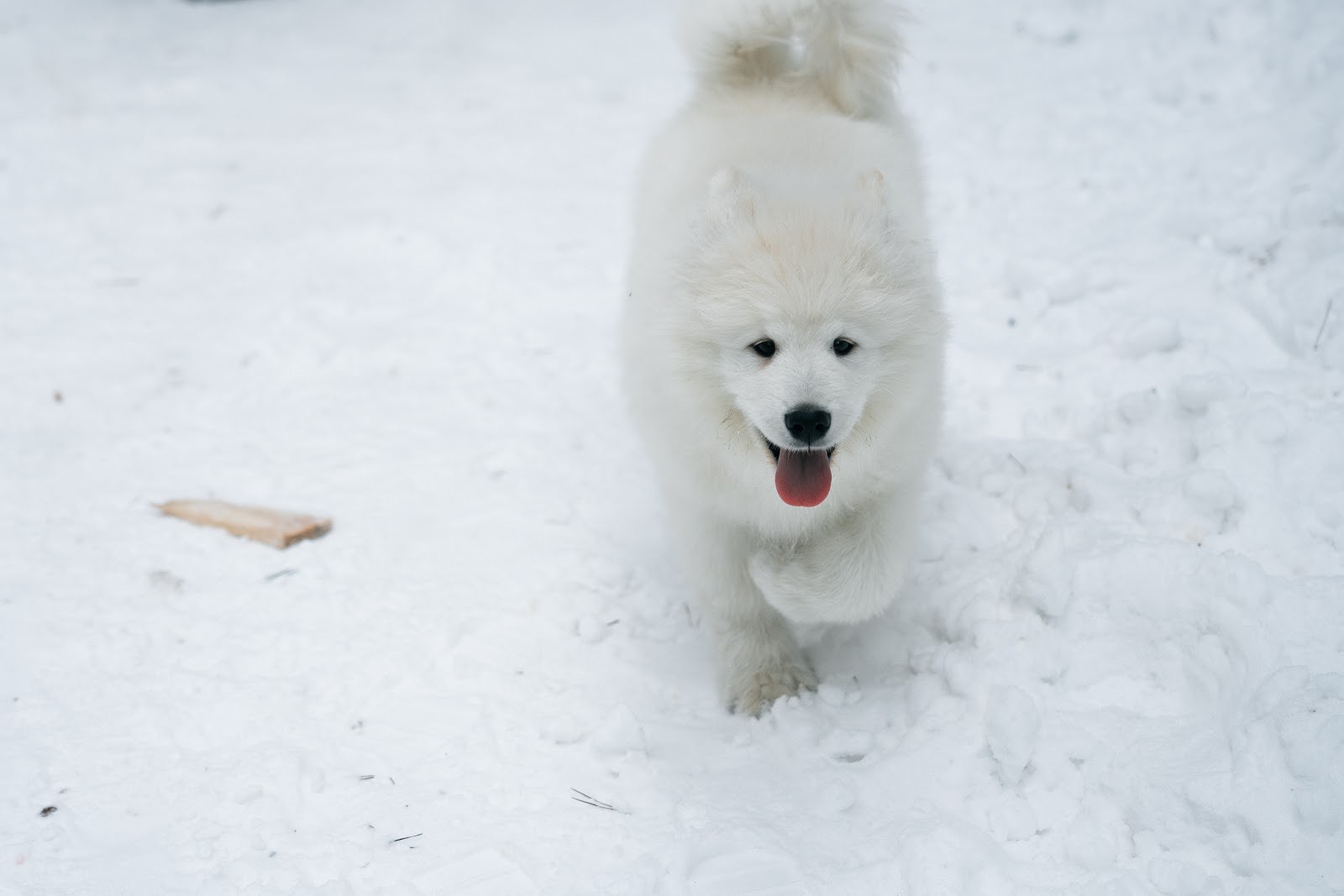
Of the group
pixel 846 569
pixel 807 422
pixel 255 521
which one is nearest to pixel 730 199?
pixel 807 422

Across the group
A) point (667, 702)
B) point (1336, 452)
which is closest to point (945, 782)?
point (667, 702)

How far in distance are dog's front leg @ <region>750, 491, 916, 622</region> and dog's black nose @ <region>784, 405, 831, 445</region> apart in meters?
0.61

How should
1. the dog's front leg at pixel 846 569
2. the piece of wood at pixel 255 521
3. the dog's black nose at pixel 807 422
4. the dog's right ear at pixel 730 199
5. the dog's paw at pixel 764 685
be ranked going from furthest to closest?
1. the piece of wood at pixel 255 521
2. the dog's paw at pixel 764 685
3. the dog's front leg at pixel 846 569
4. the dog's right ear at pixel 730 199
5. the dog's black nose at pixel 807 422

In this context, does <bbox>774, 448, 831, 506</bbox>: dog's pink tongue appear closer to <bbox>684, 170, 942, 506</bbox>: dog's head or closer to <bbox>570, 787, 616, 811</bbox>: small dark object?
<bbox>684, 170, 942, 506</bbox>: dog's head

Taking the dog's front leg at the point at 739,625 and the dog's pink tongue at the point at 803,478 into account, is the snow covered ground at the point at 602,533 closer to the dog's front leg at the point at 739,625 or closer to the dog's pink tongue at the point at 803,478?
the dog's front leg at the point at 739,625

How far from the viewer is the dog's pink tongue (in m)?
2.60

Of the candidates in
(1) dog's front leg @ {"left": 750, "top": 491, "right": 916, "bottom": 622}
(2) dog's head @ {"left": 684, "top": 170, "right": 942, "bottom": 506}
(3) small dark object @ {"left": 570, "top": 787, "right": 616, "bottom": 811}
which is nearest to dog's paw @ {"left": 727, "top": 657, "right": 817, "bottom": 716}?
(1) dog's front leg @ {"left": 750, "top": 491, "right": 916, "bottom": 622}

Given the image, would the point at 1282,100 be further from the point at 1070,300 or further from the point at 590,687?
the point at 590,687

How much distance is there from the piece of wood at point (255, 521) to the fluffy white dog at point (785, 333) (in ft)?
4.21

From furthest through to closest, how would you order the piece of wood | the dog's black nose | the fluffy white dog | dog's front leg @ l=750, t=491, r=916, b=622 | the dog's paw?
the piece of wood < the dog's paw < dog's front leg @ l=750, t=491, r=916, b=622 < the fluffy white dog < the dog's black nose

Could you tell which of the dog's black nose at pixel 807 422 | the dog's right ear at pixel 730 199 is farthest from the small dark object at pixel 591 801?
the dog's right ear at pixel 730 199

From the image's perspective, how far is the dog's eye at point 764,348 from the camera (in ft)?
8.37

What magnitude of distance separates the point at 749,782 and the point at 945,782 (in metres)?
0.51

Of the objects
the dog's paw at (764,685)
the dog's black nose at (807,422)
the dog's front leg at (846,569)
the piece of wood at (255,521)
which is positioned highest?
the dog's black nose at (807,422)
